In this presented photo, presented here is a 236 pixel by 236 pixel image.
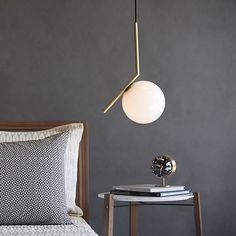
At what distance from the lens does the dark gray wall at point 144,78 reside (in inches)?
139

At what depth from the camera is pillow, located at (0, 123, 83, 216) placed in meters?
2.93

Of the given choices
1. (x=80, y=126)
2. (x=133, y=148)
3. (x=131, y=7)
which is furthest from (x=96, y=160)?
(x=131, y=7)

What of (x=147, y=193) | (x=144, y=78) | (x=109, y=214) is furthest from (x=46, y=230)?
(x=144, y=78)

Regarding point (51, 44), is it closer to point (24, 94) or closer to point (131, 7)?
point (24, 94)

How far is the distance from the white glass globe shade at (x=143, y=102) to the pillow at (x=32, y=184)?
0.54m

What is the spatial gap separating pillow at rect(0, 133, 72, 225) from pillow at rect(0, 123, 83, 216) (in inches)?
9.7

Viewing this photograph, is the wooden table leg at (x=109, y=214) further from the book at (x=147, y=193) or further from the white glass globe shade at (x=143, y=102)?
the white glass globe shade at (x=143, y=102)

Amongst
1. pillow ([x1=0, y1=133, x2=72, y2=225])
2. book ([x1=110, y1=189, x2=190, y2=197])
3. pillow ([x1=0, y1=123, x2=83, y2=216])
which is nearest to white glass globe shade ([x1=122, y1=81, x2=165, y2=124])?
pillow ([x1=0, y1=123, x2=83, y2=216])

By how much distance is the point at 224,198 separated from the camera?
147 inches

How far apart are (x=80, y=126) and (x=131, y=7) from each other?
41.2 inches

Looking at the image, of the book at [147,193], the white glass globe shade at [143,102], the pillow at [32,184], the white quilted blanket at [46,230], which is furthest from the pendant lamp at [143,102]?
the white quilted blanket at [46,230]

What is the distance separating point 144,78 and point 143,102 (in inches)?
27.1

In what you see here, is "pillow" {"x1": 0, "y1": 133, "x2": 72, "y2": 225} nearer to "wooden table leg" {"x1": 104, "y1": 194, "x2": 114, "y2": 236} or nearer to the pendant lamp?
"wooden table leg" {"x1": 104, "y1": 194, "x2": 114, "y2": 236}

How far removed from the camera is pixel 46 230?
7.78ft
